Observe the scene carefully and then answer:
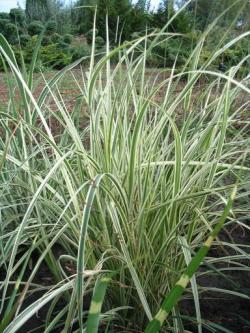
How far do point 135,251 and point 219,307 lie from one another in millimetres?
369

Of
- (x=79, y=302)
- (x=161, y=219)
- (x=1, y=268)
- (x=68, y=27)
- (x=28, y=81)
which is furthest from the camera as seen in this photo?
(x=68, y=27)

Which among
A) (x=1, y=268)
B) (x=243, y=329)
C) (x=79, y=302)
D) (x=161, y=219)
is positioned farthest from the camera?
(x=1, y=268)

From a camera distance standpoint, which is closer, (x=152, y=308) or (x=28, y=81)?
(x=152, y=308)

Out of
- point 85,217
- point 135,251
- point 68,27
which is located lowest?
point 68,27

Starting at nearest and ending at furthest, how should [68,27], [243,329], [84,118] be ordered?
[243,329] → [84,118] → [68,27]

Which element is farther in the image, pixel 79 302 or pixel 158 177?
pixel 158 177

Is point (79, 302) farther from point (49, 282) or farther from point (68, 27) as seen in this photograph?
point (68, 27)

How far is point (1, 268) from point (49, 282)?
21cm

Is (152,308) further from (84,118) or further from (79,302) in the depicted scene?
(84,118)

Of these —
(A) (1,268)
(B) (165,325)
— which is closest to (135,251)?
(B) (165,325)

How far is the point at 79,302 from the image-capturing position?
2.41ft

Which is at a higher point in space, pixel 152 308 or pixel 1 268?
pixel 152 308

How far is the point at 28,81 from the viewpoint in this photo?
1.41 m

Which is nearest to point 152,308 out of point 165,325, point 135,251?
point 165,325
